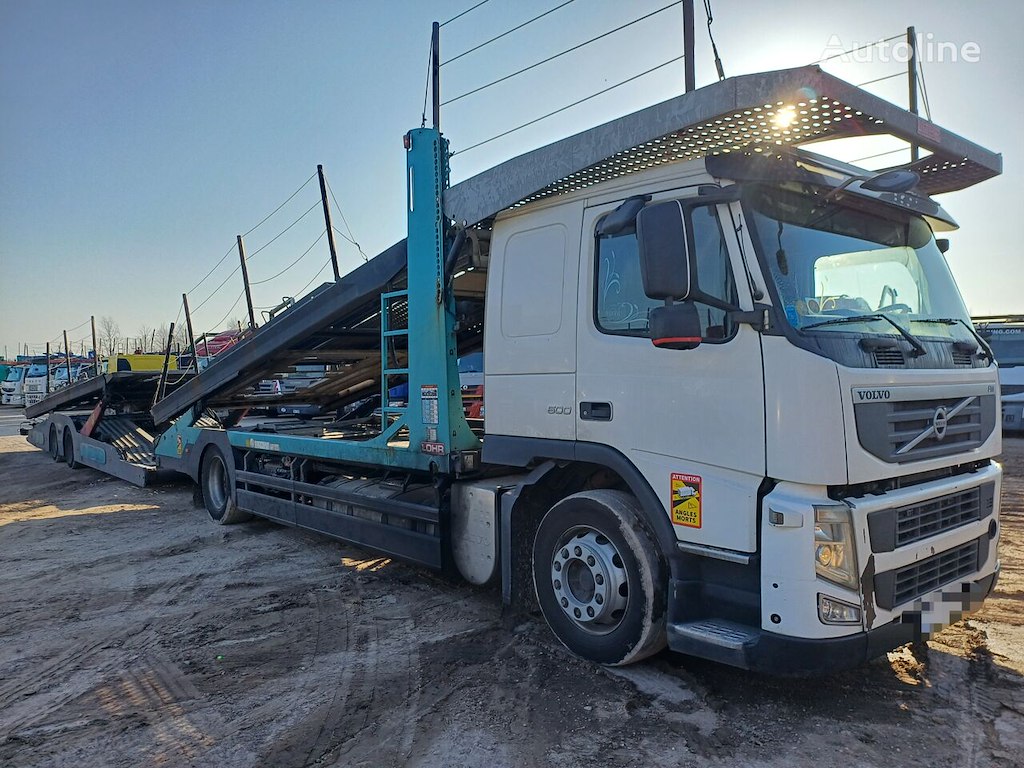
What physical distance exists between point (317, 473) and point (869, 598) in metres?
5.04

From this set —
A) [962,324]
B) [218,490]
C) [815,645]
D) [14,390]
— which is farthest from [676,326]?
[14,390]

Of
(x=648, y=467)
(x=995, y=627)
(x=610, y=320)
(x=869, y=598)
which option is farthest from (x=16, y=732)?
(x=995, y=627)

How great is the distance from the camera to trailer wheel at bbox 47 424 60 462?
13.5m

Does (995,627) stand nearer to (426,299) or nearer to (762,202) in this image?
(762,202)

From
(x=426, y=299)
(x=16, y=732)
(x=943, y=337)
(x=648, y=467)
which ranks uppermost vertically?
(x=426, y=299)

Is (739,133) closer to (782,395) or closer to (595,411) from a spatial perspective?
(782,395)

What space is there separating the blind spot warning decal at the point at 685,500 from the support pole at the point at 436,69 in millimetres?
3556

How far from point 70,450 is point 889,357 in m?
13.6

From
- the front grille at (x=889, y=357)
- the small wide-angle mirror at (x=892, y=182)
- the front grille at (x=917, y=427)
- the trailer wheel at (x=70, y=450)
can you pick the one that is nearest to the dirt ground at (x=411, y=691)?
the front grille at (x=917, y=427)

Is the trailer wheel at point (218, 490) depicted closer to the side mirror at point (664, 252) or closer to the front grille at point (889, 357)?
the side mirror at point (664, 252)

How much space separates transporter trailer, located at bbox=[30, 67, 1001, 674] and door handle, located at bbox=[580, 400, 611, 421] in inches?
0.6

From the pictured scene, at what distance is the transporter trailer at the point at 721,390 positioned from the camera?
126 inches

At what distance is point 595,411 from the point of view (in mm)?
4094

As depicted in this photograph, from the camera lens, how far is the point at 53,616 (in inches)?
206
